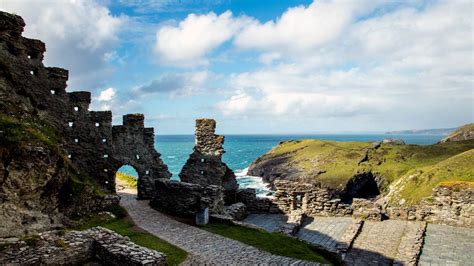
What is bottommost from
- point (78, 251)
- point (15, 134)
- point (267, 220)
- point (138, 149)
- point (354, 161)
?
point (354, 161)

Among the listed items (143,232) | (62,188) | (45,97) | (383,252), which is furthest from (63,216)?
(383,252)

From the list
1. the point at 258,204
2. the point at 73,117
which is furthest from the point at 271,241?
the point at 73,117

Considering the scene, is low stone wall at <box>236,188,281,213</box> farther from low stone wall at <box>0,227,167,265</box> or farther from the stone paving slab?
low stone wall at <box>0,227,167,265</box>

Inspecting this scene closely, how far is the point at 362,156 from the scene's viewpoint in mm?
82000

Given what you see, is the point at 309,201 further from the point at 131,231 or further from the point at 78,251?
the point at 78,251

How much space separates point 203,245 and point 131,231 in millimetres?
4240

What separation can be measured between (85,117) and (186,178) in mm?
9411

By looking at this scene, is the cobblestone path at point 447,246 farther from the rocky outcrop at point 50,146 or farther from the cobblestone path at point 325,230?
the rocky outcrop at point 50,146

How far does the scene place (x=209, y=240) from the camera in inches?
744

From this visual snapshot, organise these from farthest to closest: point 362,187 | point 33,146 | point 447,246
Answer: point 362,187
point 447,246
point 33,146

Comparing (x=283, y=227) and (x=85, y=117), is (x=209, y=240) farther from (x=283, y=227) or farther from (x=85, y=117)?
(x=85, y=117)

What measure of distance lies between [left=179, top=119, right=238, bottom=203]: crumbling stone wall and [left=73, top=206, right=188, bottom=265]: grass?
8484 mm

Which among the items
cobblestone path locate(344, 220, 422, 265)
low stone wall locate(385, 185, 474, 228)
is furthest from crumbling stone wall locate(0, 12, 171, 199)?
low stone wall locate(385, 185, 474, 228)

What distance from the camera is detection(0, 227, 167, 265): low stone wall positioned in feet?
41.7
